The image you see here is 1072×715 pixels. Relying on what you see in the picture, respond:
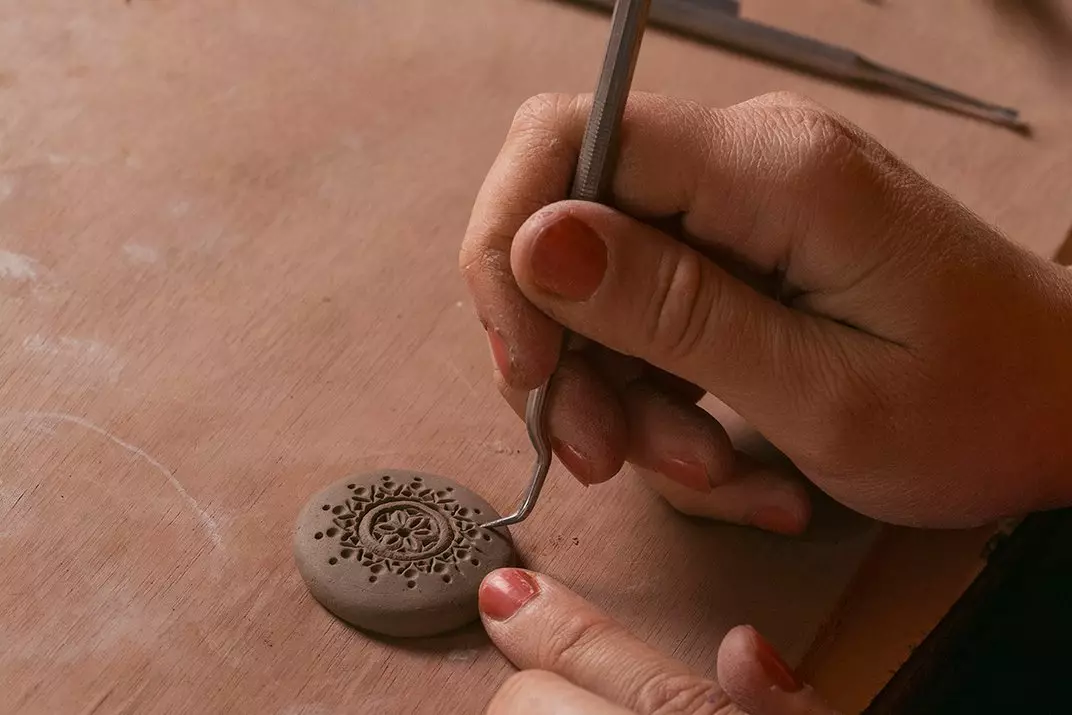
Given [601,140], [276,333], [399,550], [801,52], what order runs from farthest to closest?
[801,52], [276,333], [399,550], [601,140]

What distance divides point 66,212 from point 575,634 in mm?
618

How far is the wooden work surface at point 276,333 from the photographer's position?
747mm

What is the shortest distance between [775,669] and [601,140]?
368 millimetres

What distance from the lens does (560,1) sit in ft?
4.54

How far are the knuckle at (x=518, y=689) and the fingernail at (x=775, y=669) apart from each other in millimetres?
140

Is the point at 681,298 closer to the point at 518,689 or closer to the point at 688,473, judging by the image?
the point at 688,473

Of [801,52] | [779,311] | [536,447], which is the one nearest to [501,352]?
[536,447]

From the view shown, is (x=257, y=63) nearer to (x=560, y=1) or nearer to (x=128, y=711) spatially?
(x=560, y=1)

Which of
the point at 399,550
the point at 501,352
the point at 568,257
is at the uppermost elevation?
the point at 568,257

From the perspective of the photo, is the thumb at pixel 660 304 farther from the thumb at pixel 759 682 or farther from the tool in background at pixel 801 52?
the tool in background at pixel 801 52

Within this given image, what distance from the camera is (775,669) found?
0.73m

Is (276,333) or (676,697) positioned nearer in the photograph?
(676,697)

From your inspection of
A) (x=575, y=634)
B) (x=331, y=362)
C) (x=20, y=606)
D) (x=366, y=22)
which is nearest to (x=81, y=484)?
(x=20, y=606)

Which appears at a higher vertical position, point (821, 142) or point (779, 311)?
point (821, 142)
